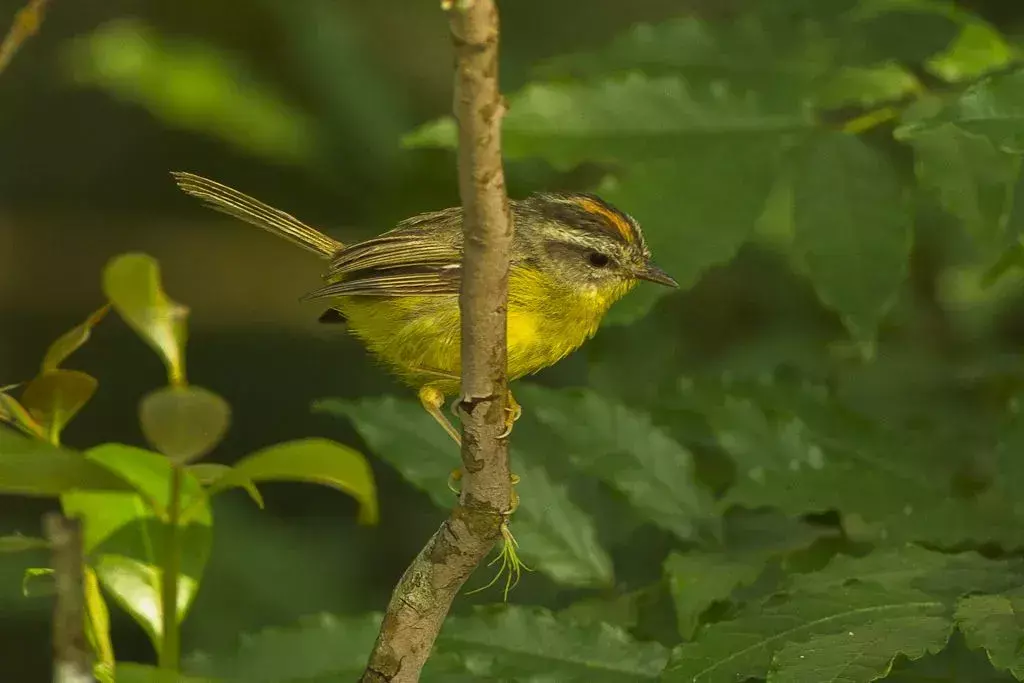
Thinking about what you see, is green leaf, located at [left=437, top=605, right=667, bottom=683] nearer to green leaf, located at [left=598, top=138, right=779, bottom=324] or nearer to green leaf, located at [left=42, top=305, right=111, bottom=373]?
green leaf, located at [left=598, top=138, right=779, bottom=324]

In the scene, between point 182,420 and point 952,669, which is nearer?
point 182,420

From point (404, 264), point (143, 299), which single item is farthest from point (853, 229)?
point (143, 299)

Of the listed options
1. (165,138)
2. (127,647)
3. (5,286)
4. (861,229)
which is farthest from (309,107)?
(861,229)

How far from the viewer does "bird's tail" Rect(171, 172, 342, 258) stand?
8.75ft

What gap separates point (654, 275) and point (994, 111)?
2.49 feet

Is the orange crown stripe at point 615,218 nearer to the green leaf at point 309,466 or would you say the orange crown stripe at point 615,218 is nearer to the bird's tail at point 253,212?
the bird's tail at point 253,212

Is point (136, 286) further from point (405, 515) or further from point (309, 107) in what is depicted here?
point (309, 107)

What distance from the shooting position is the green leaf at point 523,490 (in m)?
2.38

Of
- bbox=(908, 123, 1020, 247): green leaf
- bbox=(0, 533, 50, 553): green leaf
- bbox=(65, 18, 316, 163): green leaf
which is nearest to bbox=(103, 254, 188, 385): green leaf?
bbox=(0, 533, 50, 553): green leaf

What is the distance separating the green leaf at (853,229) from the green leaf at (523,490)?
625 mm

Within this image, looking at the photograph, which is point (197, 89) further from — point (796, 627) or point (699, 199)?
point (796, 627)

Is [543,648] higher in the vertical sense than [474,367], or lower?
lower

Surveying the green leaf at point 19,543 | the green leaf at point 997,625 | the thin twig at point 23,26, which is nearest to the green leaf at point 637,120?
the green leaf at point 997,625

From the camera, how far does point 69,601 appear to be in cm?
109
